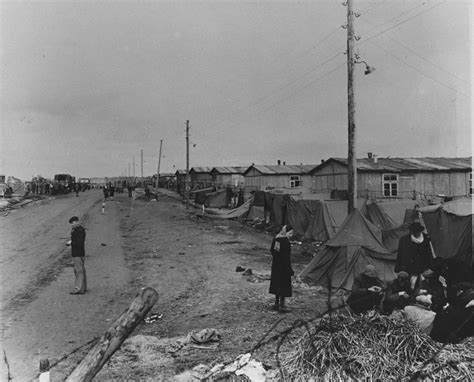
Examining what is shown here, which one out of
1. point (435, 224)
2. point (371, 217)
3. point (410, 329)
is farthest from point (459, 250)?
point (410, 329)

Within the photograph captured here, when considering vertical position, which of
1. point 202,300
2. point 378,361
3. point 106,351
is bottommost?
point 202,300

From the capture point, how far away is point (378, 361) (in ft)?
14.3

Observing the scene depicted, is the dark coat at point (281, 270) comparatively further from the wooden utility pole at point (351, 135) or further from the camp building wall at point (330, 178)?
the camp building wall at point (330, 178)

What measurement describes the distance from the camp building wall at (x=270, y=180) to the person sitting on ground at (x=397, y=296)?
30.9m

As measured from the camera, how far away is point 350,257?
1058cm

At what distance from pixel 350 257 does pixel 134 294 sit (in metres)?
5.30

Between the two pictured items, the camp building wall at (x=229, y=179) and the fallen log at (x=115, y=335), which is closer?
the fallen log at (x=115, y=335)

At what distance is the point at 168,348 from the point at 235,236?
13.6m

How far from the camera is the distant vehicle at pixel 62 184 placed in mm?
51444

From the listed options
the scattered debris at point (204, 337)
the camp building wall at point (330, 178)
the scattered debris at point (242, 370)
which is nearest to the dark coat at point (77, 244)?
the scattered debris at point (204, 337)

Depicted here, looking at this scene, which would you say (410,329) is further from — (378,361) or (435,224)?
(435,224)

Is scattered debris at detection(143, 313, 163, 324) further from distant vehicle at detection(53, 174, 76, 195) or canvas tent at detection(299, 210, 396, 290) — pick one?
distant vehicle at detection(53, 174, 76, 195)

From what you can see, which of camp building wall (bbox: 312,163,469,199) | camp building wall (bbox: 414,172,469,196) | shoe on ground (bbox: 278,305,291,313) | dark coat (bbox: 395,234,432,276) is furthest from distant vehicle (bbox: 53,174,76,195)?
dark coat (bbox: 395,234,432,276)

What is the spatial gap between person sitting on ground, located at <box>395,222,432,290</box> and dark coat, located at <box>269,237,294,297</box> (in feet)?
6.57
